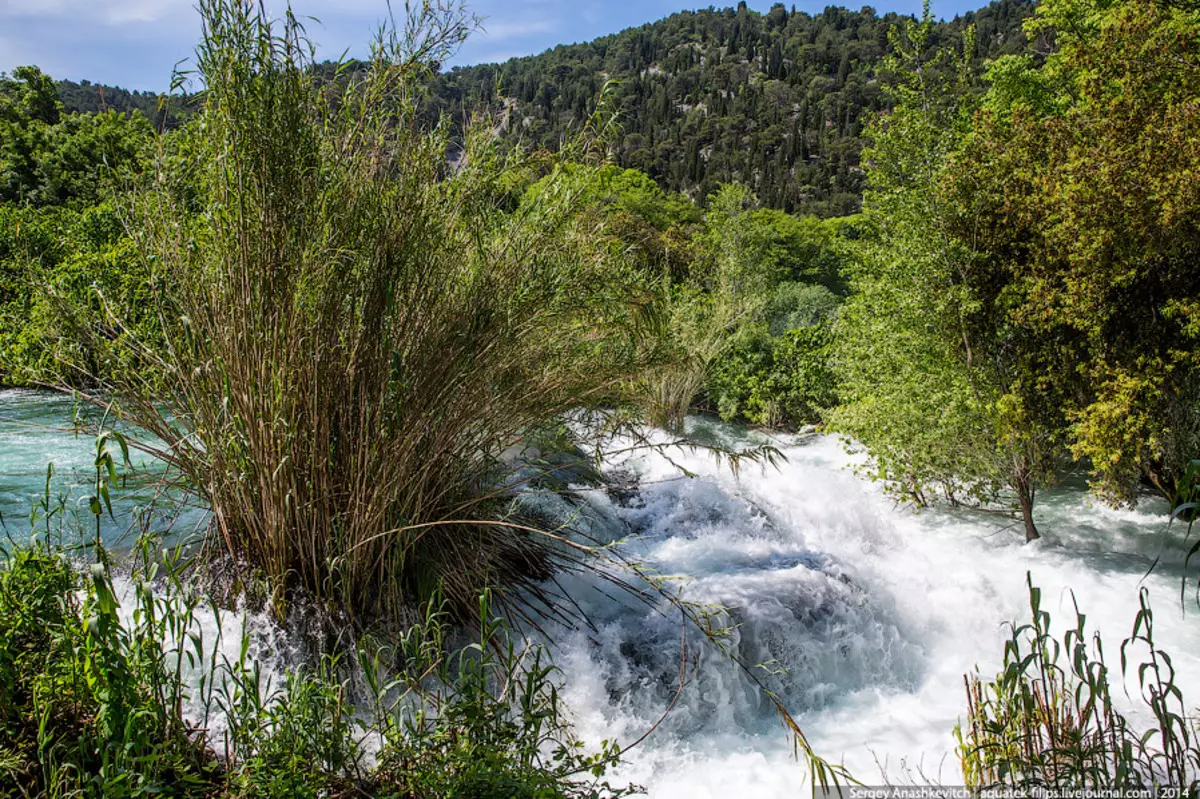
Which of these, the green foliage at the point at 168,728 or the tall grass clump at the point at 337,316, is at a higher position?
the tall grass clump at the point at 337,316

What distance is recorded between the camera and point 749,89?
336ft

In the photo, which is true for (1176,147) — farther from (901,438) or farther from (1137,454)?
(901,438)

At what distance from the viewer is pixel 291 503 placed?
2920 millimetres

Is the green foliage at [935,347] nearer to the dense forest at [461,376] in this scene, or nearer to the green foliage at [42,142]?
the dense forest at [461,376]

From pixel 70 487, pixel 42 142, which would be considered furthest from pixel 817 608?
pixel 42 142

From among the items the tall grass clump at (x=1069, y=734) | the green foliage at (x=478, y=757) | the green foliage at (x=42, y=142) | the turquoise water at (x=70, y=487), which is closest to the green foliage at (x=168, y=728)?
the green foliage at (x=478, y=757)

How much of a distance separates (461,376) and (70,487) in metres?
2.39

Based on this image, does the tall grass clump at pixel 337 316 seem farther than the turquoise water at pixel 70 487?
No

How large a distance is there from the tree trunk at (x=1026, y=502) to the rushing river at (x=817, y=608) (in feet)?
0.38

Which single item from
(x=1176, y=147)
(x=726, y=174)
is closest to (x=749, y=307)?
(x=1176, y=147)

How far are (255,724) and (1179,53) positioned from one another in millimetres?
7925

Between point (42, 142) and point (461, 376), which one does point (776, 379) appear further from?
point (42, 142)

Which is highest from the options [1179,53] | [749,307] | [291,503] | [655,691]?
[1179,53]

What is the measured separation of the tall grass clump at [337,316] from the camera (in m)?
2.66
